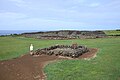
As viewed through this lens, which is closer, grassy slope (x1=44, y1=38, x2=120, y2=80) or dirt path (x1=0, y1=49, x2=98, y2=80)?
grassy slope (x1=44, y1=38, x2=120, y2=80)

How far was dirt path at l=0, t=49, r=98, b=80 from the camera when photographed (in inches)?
641

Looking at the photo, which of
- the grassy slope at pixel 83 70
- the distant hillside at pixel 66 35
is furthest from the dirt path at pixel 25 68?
the distant hillside at pixel 66 35

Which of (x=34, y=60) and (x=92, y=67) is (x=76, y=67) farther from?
(x=34, y=60)

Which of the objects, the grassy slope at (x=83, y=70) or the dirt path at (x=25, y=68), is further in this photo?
the dirt path at (x=25, y=68)

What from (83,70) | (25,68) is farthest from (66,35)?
(83,70)

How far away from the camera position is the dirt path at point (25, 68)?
16284 millimetres

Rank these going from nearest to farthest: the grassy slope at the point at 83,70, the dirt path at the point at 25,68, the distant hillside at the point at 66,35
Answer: the grassy slope at the point at 83,70
the dirt path at the point at 25,68
the distant hillside at the point at 66,35

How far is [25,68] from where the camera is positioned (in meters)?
19.0

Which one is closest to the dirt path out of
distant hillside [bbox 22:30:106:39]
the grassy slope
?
the grassy slope

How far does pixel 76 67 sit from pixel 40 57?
6.43 m

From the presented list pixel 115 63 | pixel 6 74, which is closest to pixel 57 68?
pixel 6 74

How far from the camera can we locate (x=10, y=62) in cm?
2117

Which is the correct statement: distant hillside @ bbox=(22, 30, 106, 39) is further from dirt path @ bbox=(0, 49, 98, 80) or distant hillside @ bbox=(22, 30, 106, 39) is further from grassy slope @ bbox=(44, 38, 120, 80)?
grassy slope @ bbox=(44, 38, 120, 80)

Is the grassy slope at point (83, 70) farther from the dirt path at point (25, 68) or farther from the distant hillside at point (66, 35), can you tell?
the distant hillside at point (66, 35)
